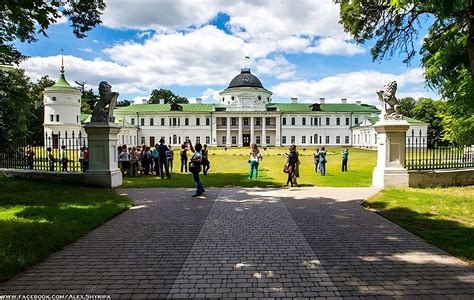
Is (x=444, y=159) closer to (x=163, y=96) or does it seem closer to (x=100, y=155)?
(x=100, y=155)

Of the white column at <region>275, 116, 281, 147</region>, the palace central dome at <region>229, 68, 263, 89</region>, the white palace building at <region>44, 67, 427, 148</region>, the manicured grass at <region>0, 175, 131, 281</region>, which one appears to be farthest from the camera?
the palace central dome at <region>229, 68, 263, 89</region>

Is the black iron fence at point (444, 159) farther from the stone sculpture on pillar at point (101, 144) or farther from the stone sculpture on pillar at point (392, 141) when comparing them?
the stone sculpture on pillar at point (101, 144)

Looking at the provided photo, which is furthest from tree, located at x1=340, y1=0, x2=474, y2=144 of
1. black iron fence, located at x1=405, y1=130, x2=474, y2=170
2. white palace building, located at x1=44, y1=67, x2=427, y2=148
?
white palace building, located at x1=44, y1=67, x2=427, y2=148

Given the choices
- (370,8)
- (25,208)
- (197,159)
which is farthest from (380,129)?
(25,208)

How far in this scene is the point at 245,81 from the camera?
81.9 m

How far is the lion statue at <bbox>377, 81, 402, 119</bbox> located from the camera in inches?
515

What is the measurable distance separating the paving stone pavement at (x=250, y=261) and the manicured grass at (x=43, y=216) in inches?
10.3

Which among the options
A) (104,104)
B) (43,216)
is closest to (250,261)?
(43,216)

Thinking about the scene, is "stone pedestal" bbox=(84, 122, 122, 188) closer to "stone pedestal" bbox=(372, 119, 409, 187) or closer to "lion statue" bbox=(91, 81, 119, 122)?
"lion statue" bbox=(91, 81, 119, 122)

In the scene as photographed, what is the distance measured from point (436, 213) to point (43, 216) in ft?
29.5

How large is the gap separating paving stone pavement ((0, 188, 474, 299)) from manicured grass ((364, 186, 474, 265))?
35 cm

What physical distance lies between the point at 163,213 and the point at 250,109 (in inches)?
2788

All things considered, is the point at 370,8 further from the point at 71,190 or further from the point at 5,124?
the point at 5,124

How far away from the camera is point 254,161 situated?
52.6 feet
